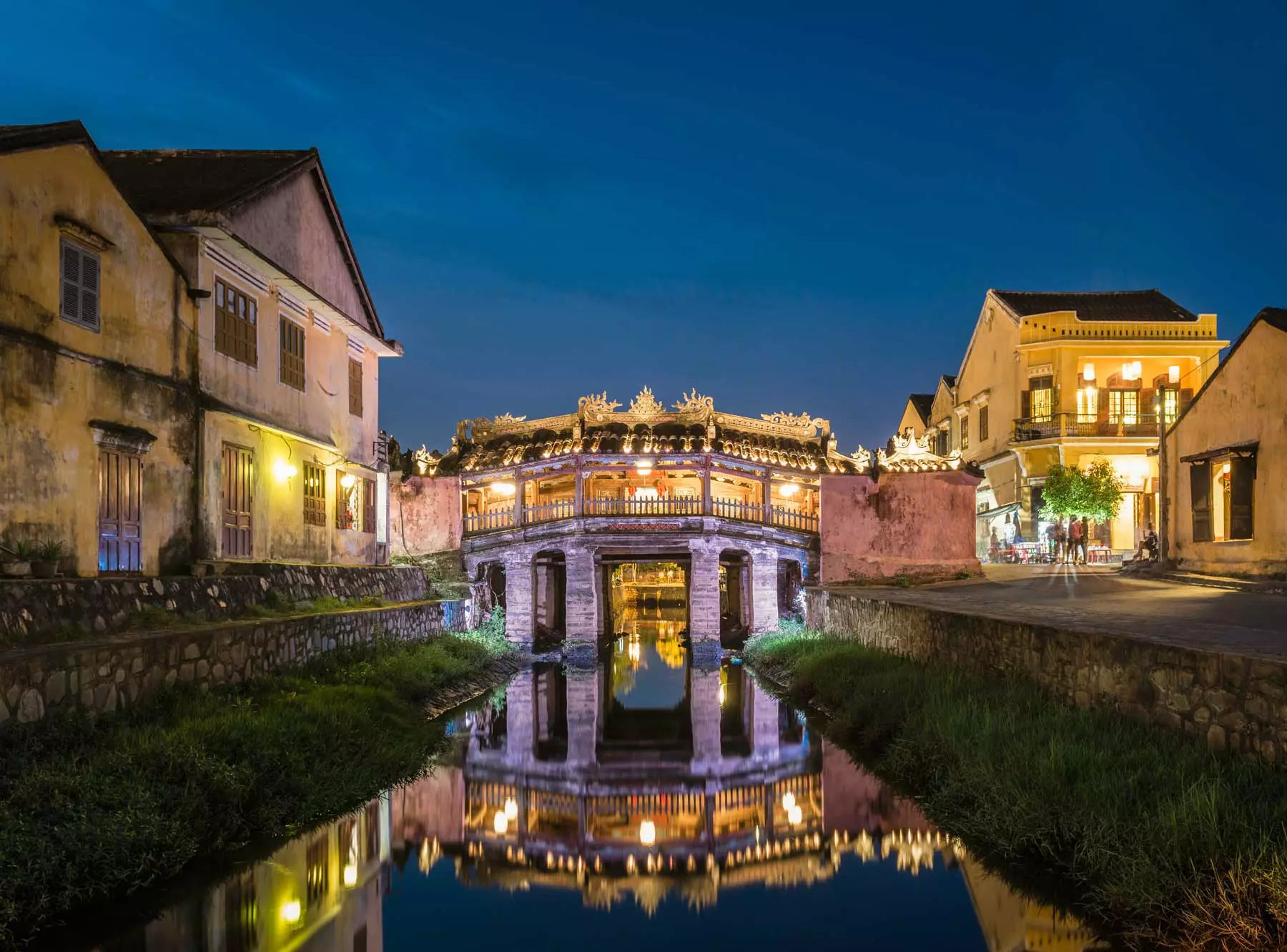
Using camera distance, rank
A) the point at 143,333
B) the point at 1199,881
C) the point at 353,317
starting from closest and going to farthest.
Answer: the point at 1199,881 < the point at 143,333 < the point at 353,317

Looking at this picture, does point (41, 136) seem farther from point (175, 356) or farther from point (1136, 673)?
point (1136, 673)

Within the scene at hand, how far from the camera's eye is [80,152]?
1367 centimetres

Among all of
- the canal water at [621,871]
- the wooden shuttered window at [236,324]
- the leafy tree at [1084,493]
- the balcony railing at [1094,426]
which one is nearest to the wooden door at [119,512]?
the wooden shuttered window at [236,324]

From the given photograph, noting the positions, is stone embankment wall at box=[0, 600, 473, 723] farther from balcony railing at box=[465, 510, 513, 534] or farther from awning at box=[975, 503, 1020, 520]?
awning at box=[975, 503, 1020, 520]

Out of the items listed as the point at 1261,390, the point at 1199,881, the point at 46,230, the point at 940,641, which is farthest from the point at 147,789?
the point at 1261,390

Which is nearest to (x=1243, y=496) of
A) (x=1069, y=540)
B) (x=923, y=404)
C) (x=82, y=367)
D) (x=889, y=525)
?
(x=889, y=525)

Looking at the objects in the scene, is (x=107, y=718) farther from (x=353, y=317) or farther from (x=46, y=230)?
(x=353, y=317)

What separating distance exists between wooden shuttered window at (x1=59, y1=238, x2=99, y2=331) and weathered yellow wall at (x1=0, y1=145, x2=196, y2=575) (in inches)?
4.1

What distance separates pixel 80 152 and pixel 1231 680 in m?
14.5

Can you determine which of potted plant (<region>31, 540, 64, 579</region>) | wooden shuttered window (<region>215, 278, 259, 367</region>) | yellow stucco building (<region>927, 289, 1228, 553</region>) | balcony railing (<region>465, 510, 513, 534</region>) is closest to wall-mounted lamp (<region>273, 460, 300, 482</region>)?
wooden shuttered window (<region>215, 278, 259, 367</region>)

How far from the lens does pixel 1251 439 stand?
1962 cm

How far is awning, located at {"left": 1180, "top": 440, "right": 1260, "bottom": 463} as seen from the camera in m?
19.4

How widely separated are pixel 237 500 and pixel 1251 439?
18.5 meters

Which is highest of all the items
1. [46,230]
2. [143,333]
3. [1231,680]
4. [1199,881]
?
[46,230]
